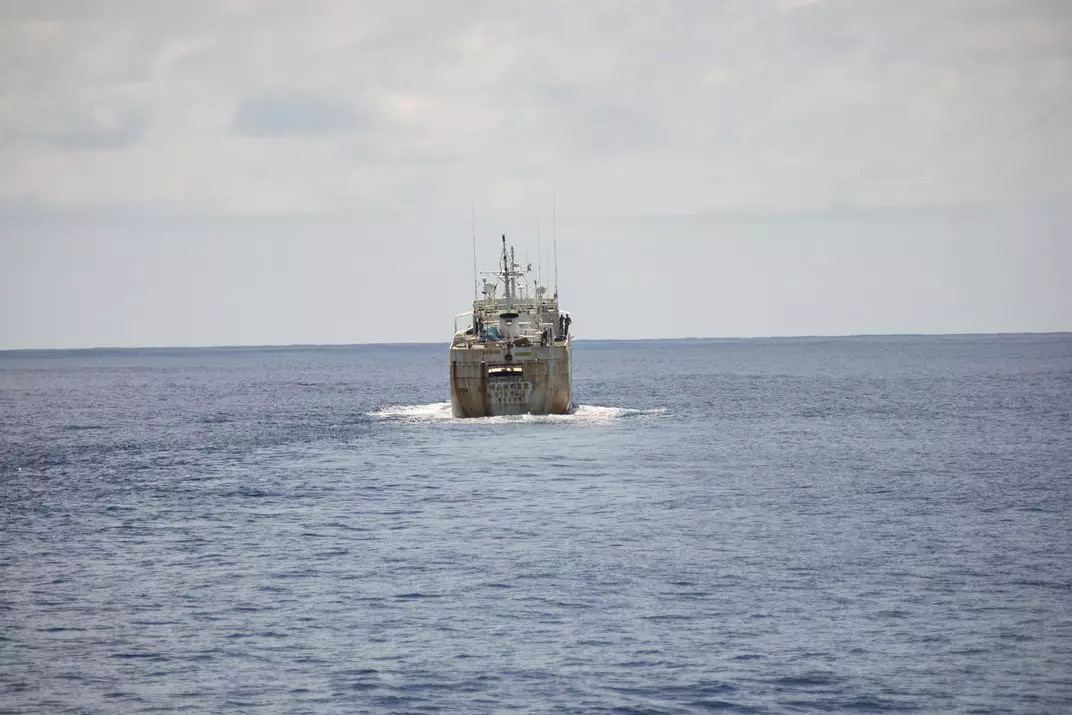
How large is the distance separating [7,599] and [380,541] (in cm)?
1299

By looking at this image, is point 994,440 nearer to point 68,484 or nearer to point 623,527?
point 623,527

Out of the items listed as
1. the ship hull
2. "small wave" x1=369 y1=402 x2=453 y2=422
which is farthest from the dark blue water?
"small wave" x1=369 y1=402 x2=453 y2=422

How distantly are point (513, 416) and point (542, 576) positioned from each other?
173ft

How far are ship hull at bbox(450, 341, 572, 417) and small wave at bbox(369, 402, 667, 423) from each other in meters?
0.68

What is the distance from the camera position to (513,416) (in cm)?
9144

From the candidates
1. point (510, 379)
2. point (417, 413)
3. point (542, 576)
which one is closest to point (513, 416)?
point (510, 379)

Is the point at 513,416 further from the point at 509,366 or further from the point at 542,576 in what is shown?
the point at 542,576

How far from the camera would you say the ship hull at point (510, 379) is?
86688mm

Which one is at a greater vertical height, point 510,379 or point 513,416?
point 510,379

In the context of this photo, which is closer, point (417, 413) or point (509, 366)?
point (509, 366)

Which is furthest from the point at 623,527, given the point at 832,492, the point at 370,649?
the point at 370,649

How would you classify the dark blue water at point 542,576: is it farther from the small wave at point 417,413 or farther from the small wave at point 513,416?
the small wave at point 417,413

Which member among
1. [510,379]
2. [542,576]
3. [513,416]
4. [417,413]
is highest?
[510,379]

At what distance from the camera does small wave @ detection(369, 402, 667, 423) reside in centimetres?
9177
